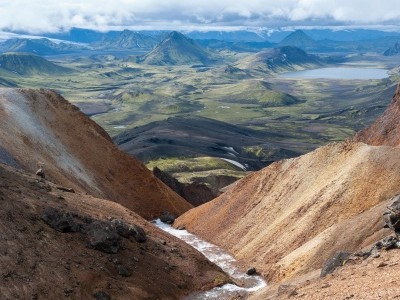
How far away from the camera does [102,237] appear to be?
5022 centimetres

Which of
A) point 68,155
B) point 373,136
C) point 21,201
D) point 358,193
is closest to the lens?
point 21,201

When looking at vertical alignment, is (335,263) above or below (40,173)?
above

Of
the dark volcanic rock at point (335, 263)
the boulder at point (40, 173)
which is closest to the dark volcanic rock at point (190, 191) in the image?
the boulder at point (40, 173)

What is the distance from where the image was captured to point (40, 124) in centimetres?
9381

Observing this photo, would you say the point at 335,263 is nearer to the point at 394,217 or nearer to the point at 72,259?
the point at 394,217

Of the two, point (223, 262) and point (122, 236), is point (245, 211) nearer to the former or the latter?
point (223, 262)

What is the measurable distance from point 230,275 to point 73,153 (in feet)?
157

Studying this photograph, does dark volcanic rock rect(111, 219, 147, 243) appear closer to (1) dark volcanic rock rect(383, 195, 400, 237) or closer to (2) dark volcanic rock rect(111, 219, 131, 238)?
(2) dark volcanic rock rect(111, 219, 131, 238)

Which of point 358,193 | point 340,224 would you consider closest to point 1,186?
point 340,224

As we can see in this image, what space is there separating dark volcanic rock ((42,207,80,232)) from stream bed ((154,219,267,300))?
45.4 ft

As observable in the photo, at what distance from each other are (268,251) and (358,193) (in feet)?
43.7

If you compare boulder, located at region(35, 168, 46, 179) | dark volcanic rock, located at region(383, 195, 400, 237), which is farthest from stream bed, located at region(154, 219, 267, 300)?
boulder, located at region(35, 168, 46, 179)

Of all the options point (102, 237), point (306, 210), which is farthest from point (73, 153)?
point (306, 210)

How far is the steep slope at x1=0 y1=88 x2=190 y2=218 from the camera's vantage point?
269 ft
